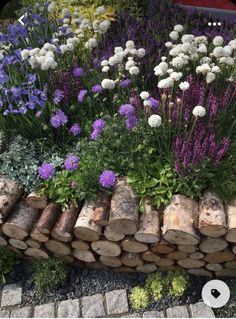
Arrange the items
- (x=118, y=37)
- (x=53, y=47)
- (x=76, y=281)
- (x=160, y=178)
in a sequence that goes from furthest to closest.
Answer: (x=118, y=37)
(x=53, y=47)
(x=76, y=281)
(x=160, y=178)

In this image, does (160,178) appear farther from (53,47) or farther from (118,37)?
(118,37)

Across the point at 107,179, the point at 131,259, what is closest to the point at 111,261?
the point at 131,259

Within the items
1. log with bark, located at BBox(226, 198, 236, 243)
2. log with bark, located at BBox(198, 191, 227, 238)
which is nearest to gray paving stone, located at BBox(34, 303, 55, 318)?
log with bark, located at BBox(198, 191, 227, 238)

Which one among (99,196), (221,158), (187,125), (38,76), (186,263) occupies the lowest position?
(186,263)

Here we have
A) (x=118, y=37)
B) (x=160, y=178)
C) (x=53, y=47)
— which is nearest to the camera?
(x=160, y=178)

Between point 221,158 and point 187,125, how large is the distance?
1.06ft

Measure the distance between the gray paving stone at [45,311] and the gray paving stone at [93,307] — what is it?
0.72ft

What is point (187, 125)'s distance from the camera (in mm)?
2961

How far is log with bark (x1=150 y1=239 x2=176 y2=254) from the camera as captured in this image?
2833 mm

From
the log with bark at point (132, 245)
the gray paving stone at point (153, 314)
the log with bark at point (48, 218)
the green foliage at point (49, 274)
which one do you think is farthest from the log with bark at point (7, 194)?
the gray paving stone at point (153, 314)

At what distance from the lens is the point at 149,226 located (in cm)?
277

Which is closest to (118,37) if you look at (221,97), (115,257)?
(221,97)

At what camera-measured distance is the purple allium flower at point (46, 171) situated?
9.78 feet

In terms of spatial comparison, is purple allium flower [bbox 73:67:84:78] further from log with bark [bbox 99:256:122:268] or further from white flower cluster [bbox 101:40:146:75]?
log with bark [bbox 99:256:122:268]
